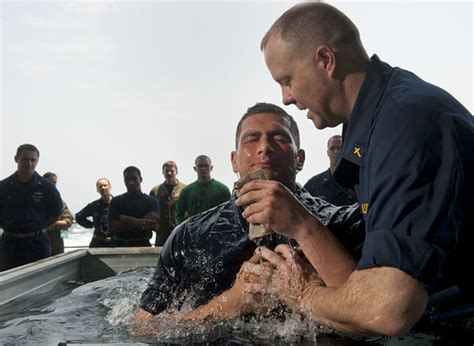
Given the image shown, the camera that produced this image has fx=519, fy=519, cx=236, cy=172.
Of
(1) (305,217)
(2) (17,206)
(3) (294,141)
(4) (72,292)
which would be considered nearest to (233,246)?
(3) (294,141)

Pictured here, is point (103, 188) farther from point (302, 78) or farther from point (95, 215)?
point (302, 78)

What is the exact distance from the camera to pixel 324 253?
6.36 ft

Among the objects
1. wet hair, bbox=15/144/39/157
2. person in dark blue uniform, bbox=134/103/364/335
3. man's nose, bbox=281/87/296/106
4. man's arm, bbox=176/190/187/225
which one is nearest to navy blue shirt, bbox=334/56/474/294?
man's nose, bbox=281/87/296/106

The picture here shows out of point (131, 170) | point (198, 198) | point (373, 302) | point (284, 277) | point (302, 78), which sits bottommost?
point (198, 198)

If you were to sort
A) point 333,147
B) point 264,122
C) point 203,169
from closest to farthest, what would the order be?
point 264,122 < point 333,147 < point 203,169

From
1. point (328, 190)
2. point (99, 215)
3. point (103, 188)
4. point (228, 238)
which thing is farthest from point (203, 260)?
point (103, 188)

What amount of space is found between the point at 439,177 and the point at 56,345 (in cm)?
191

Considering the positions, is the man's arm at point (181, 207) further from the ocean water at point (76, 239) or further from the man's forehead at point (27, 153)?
the man's forehead at point (27, 153)

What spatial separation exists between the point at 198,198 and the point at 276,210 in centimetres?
499

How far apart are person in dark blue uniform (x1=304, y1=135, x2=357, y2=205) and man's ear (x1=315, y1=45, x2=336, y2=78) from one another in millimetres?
3458

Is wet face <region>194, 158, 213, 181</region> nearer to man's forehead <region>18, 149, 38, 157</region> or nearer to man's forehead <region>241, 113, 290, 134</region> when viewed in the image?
man's forehead <region>18, 149, 38, 157</region>

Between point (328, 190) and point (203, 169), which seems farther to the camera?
point (203, 169)

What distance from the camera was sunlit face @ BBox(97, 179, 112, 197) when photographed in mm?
7996

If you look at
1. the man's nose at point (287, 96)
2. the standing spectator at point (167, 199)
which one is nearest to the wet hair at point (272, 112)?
the man's nose at point (287, 96)
